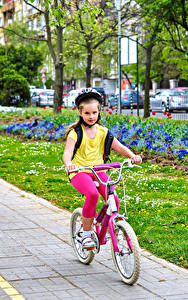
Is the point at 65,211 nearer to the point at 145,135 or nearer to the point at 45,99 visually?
the point at 145,135

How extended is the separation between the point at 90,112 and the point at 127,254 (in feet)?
4.29

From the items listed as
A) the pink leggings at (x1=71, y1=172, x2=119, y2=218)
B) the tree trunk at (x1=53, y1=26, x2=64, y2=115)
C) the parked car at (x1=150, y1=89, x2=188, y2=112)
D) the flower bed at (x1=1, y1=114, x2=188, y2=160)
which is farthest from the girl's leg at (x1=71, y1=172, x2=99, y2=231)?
the parked car at (x1=150, y1=89, x2=188, y2=112)

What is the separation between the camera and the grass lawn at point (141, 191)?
6148 mm

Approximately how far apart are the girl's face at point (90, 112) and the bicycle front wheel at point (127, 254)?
98cm

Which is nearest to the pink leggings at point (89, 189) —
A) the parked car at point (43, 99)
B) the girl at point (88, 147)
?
the girl at point (88, 147)

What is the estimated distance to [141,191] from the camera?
8.90m

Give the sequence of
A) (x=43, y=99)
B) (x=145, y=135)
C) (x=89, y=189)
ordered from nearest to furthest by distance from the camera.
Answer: (x=89, y=189)
(x=145, y=135)
(x=43, y=99)

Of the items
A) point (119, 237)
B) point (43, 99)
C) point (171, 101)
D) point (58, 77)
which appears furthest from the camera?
point (43, 99)

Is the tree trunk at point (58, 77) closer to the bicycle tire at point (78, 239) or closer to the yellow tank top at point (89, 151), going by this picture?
the bicycle tire at point (78, 239)

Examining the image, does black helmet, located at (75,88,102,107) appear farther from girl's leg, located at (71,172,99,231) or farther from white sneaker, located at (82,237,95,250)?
white sneaker, located at (82,237,95,250)

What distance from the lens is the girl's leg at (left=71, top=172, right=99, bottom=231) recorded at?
4953 millimetres

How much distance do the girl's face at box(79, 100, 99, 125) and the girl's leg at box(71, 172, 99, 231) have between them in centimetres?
48

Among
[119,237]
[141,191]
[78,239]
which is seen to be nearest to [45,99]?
[141,191]

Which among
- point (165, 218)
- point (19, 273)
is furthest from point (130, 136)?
point (19, 273)
